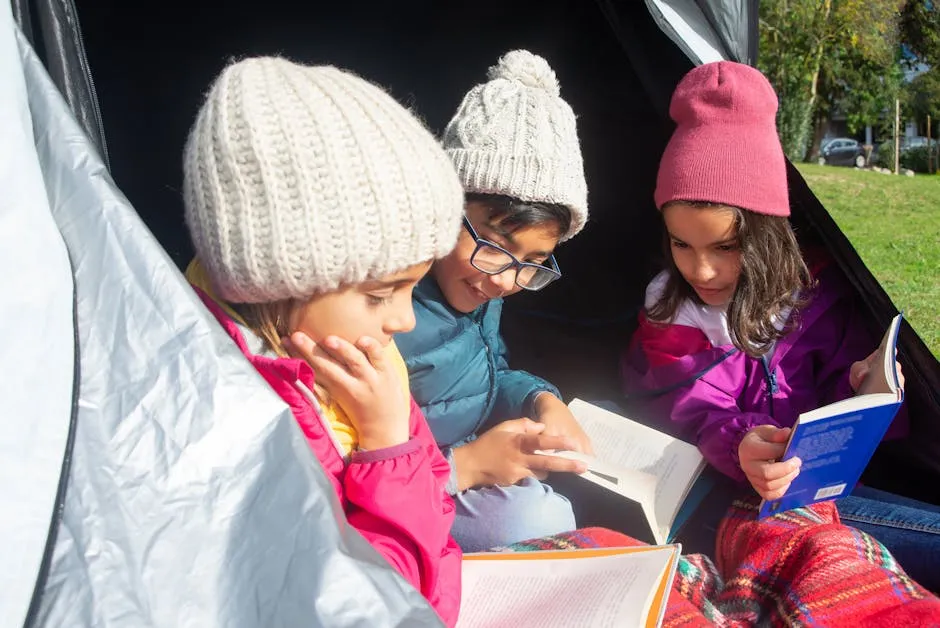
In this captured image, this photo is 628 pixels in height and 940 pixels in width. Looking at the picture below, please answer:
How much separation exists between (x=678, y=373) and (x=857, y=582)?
62cm

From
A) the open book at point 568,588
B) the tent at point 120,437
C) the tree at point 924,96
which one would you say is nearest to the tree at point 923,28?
the tree at point 924,96

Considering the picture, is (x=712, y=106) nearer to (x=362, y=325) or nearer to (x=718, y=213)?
(x=718, y=213)

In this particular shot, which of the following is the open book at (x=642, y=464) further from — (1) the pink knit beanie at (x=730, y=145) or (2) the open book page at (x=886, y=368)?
(1) the pink knit beanie at (x=730, y=145)

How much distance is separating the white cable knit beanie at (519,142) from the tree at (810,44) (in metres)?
12.5

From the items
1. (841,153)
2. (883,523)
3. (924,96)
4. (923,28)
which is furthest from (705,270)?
(841,153)

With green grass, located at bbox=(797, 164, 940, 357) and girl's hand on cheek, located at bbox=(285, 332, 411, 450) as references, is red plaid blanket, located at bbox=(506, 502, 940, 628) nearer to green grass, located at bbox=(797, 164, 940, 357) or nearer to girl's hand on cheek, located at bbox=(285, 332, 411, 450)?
girl's hand on cheek, located at bbox=(285, 332, 411, 450)

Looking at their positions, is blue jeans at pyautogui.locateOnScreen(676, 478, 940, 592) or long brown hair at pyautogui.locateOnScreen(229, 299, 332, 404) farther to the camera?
blue jeans at pyautogui.locateOnScreen(676, 478, 940, 592)

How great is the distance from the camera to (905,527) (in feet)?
5.14

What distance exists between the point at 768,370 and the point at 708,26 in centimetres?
74

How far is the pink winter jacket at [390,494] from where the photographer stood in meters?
1.01

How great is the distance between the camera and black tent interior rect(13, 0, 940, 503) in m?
2.12

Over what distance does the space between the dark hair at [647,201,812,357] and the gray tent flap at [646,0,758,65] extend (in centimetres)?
31

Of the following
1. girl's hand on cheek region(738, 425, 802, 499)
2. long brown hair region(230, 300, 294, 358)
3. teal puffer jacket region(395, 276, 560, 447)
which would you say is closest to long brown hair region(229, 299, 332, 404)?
long brown hair region(230, 300, 294, 358)

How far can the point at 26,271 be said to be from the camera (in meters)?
0.80
